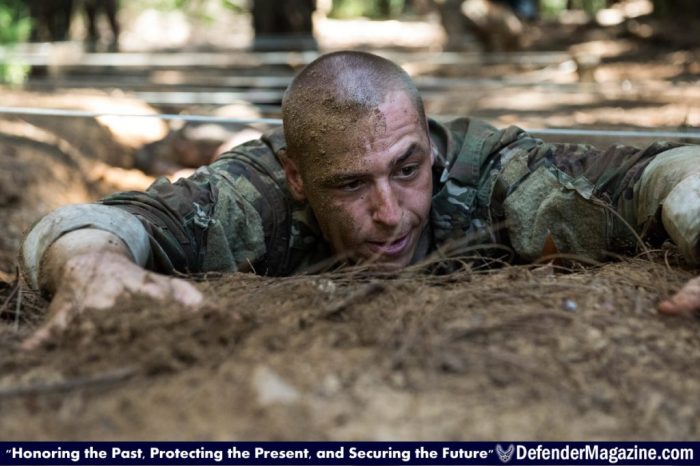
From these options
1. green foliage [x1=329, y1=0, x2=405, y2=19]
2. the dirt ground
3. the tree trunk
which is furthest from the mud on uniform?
green foliage [x1=329, y1=0, x2=405, y2=19]

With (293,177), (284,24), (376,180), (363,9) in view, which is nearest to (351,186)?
(376,180)

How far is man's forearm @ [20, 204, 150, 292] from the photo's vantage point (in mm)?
2686

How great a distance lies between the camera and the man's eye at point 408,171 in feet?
10.8

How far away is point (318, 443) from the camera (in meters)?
1.85

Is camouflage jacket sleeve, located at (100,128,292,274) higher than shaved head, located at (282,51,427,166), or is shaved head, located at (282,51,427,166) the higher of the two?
shaved head, located at (282,51,427,166)

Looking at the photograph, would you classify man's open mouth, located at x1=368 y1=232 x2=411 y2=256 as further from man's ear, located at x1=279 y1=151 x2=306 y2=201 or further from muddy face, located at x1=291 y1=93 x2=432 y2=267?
man's ear, located at x1=279 y1=151 x2=306 y2=201

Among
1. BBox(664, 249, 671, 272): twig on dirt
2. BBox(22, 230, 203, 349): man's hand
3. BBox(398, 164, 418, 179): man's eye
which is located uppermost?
BBox(398, 164, 418, 179): man's eye

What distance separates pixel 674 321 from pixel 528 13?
1326 cm

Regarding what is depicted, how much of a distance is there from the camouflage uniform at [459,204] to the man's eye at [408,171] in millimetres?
319

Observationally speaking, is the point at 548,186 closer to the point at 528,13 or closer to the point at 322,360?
the point at 322,360

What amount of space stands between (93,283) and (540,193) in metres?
1.75

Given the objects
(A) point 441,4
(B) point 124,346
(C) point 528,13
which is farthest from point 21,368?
(C) point 528,13

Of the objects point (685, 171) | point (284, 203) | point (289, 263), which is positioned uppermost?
point (685, 171)

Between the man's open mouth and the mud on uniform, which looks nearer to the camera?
the man's open mouth
